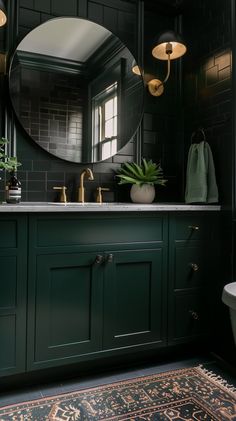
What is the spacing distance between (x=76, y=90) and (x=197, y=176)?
1.04 meters

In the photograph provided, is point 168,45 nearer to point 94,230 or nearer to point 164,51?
point 164,51

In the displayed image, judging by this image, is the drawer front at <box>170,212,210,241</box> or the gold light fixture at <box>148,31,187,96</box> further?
the gold light fixture at <box>148,31,187,96</box>

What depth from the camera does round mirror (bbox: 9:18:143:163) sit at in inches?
91.1

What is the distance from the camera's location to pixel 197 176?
92.6 inches

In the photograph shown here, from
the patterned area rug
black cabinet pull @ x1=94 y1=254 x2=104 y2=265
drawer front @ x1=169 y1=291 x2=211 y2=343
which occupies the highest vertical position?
black cabinet pull @ x1=94 y1=254 x2=104 y2=265

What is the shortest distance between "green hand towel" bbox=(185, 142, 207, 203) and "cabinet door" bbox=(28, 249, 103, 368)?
2.79ft

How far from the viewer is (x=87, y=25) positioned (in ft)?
8.11

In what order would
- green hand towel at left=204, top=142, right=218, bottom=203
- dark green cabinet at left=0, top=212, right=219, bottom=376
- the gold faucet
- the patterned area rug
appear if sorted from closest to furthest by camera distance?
the patterned area rug < dark green cabinet at left=0, top=212, right=219, bottom=376 < green hand towel at left=204, top=142, right=218, bottom=203 < the gold faucet

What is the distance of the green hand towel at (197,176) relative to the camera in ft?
7.59

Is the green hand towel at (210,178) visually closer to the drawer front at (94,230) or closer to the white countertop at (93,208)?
the white countertop at (93,208)

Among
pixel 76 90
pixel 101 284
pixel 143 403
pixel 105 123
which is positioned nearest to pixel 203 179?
pixel 105 123

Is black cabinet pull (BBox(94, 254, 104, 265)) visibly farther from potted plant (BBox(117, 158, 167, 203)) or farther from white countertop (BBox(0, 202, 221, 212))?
potted plant (BBox(117, 158, 167, 203))

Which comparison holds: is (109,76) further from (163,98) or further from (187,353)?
(187,353)

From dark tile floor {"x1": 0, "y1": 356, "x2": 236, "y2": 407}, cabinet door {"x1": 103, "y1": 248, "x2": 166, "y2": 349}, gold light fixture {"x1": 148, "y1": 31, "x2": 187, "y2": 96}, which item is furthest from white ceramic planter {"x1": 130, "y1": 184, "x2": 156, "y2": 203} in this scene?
dark tile floor {"x1": 0, "y1": 356, "x2": 236, "y2": 407}
